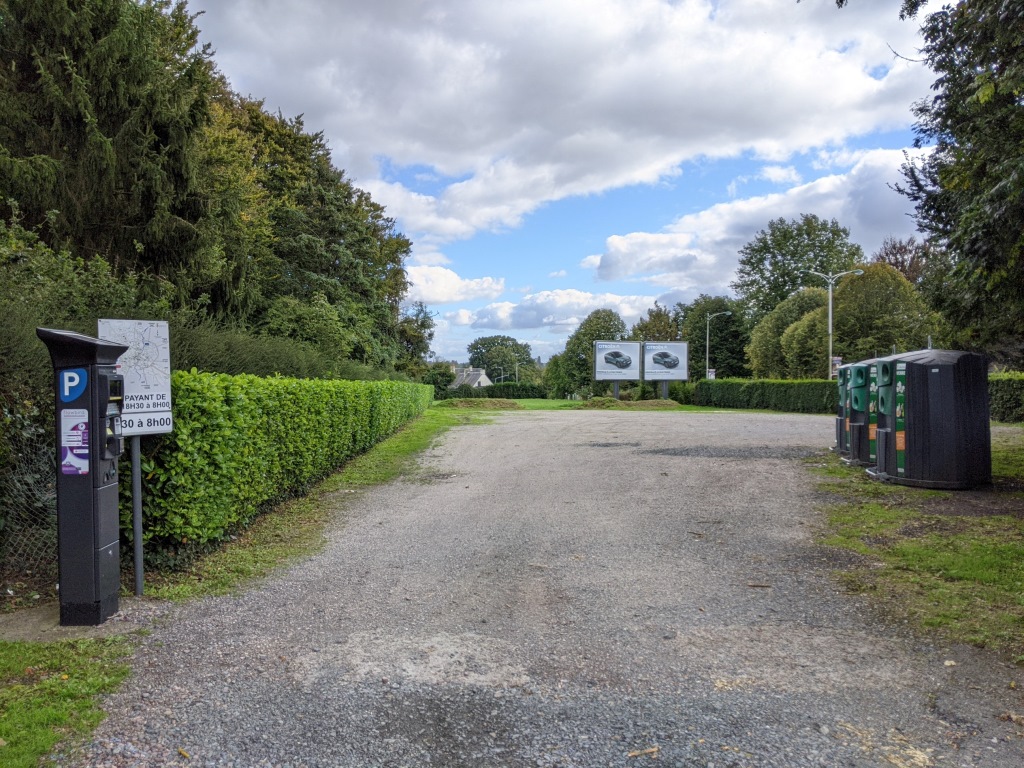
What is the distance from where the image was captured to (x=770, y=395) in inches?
1526

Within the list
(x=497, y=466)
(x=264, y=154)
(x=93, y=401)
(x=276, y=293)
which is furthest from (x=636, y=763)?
(x=264, y=154)

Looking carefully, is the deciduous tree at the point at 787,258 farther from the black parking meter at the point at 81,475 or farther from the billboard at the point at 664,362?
the black parking meter at the point at 81,475

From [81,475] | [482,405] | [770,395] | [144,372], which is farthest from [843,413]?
[482,405]

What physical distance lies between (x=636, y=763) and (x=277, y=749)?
1524 mm

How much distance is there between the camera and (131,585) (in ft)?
16.1

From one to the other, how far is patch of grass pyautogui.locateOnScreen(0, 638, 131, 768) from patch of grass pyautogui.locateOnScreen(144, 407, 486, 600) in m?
0.99

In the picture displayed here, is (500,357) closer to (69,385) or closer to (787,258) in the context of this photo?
(787,258)

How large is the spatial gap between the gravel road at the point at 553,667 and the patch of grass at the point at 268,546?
0.28 m

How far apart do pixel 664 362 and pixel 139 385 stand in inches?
1860

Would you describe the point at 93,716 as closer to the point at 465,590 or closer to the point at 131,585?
the point at 131,585

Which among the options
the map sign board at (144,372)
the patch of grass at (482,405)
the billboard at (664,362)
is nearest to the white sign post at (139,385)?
the map sign board at (144,372)

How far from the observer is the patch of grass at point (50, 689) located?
2.86 metres

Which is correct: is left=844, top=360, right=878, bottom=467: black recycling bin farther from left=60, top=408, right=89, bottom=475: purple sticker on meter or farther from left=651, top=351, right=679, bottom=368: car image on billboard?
left=651, top=351, right=679, bottom=368: car image on billboard

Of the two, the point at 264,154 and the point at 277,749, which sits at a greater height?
the point at 264,154
